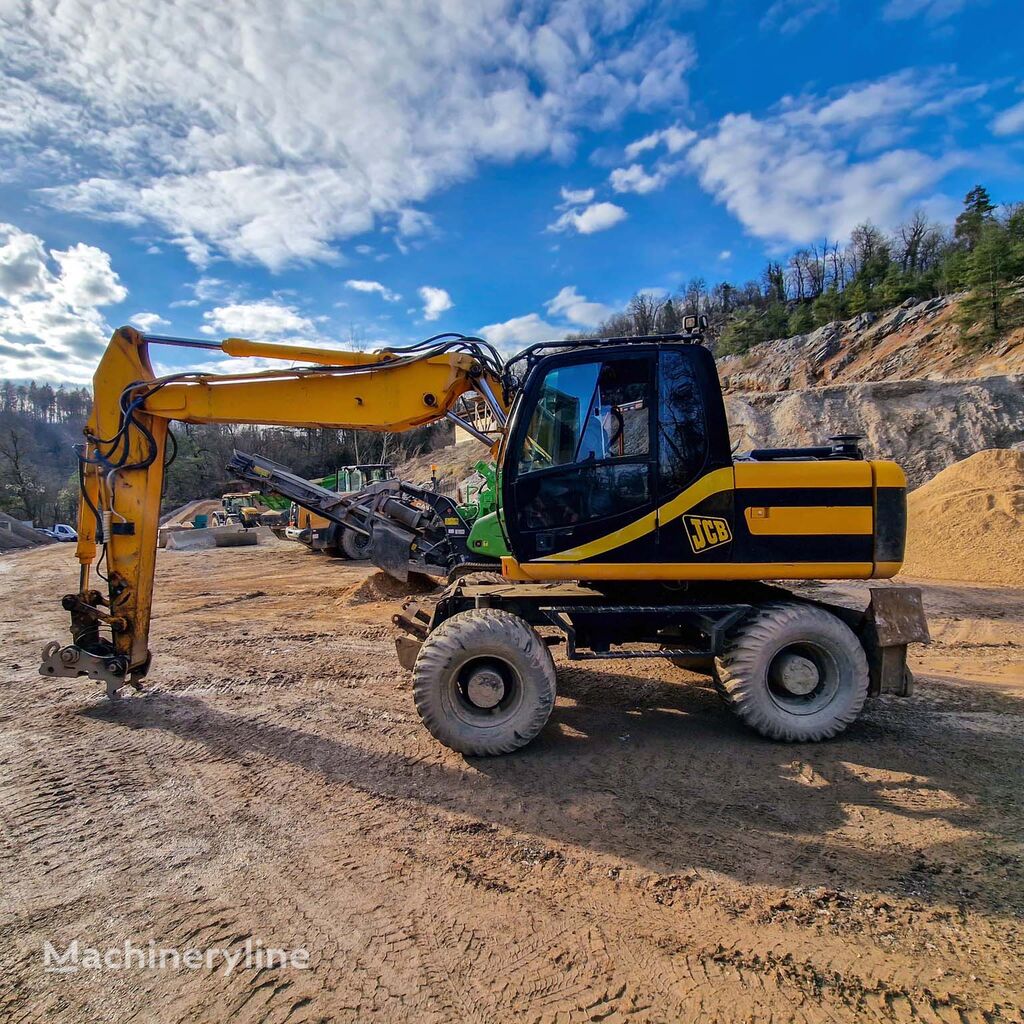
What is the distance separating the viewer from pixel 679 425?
4078 millimetres

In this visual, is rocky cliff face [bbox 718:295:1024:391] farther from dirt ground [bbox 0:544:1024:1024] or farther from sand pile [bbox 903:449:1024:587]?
dirt ground [bbox 0:544:1024:1024]

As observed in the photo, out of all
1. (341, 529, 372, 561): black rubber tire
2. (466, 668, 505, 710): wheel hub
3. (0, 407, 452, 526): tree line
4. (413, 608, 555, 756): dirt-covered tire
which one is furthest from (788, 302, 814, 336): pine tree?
(466, 668, 505, 710): wheel hub

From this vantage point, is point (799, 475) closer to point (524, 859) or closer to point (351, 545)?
point (524, 859)

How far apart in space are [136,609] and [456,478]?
3365cm

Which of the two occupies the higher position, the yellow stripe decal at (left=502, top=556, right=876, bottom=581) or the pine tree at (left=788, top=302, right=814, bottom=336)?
the pine tree at (left=788, top=302, right=814, bottom=336)

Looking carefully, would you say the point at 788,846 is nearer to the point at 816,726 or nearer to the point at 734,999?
the point at 734,999

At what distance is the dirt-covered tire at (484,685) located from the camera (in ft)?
12.9

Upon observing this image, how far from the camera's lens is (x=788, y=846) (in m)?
2.98

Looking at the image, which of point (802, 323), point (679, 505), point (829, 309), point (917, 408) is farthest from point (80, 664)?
point (829, 309)

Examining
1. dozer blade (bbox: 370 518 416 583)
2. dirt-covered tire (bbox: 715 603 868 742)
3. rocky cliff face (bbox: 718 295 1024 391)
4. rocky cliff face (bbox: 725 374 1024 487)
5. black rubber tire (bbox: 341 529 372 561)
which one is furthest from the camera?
rocky cliff face (bbox: 718 295 1024 391)

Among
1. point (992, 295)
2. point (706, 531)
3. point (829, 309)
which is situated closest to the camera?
point (706, 531)

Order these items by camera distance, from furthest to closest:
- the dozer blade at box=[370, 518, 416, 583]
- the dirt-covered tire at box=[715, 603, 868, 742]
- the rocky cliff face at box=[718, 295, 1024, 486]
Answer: the rocky cliff face at box=[718, 295, 1024, 486] → the dozer blade at box=[370, 518, 416, 583] → the dirt-covered tire at box=[715, 603, 868, 742]

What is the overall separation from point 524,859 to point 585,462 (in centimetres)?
253

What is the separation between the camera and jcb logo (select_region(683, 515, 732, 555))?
405cm
